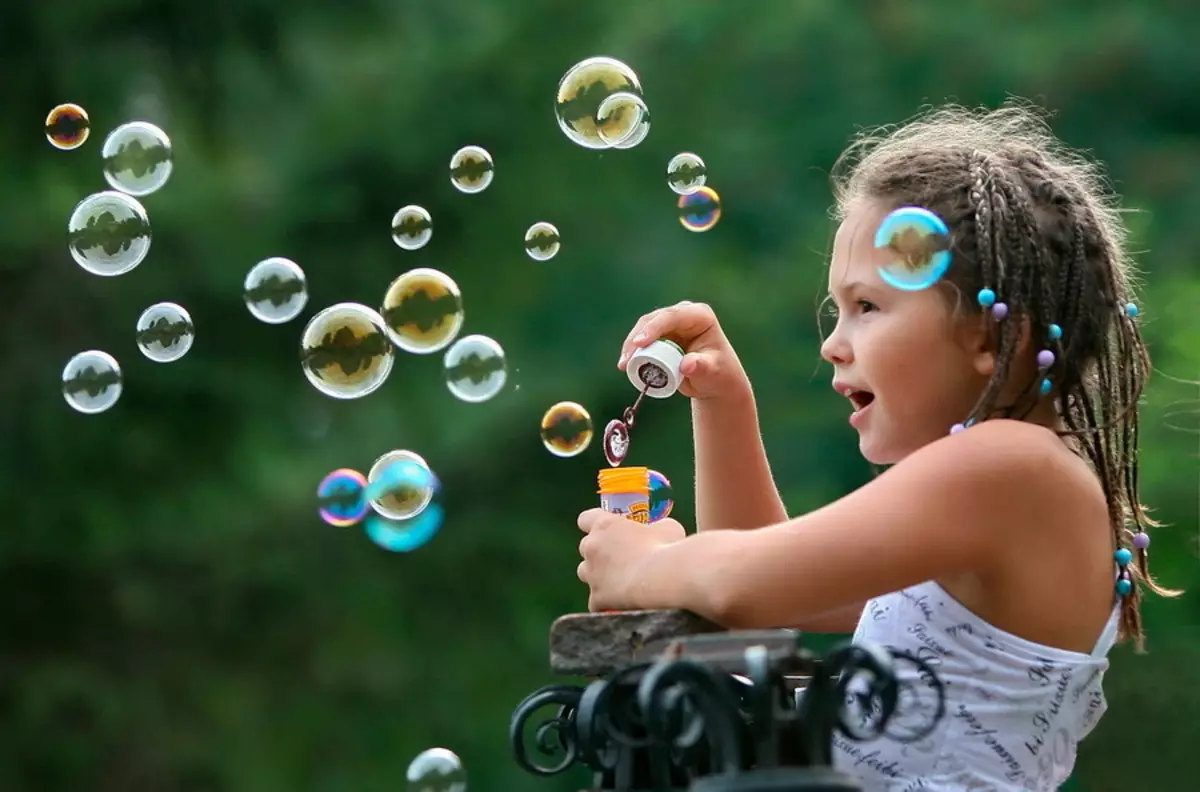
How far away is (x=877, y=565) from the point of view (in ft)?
4.31

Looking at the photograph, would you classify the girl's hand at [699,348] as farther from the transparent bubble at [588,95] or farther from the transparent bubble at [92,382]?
the transparent bubble at [92,382]

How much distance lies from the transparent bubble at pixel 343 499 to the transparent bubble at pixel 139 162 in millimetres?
570

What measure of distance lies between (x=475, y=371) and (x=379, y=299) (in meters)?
2.58

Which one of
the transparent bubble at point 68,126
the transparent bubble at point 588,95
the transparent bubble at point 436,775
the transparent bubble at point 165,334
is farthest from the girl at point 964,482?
the transparent bubble at point 68,126

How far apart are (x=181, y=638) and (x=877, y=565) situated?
4020mm

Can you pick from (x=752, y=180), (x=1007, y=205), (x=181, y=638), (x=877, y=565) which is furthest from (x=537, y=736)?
(x=181, y=638)

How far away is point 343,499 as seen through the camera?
237 centimetres

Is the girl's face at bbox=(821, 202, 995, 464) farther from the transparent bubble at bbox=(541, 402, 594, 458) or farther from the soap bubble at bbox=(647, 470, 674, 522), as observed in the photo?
the transparent bubble at bbox=(541, 402, 594, 458)

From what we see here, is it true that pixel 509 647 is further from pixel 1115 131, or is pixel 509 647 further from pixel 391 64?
pixel 1115 131

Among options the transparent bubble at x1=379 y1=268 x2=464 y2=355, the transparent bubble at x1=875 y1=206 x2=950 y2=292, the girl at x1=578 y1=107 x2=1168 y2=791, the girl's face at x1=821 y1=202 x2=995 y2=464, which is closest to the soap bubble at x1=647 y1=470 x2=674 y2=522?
the girl at x1=578 y1=107 x2=1168 y2=791

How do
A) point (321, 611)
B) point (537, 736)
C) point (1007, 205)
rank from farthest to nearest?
1. point (321, 611)
2. point (1007, 205)
3. point (537, 736)

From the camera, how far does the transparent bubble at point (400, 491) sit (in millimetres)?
2117

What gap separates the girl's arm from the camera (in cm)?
131

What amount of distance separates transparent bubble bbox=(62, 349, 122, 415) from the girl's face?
1357mm
